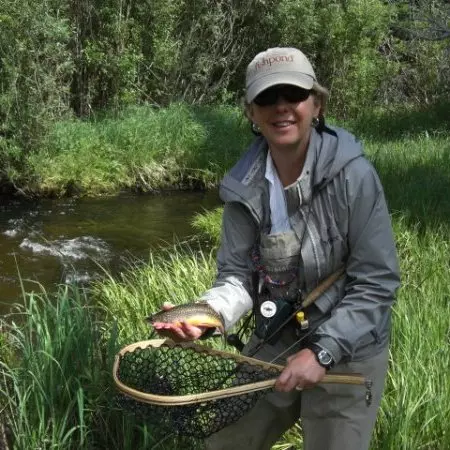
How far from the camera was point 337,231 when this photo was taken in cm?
212

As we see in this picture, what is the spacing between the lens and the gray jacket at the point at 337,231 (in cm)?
206

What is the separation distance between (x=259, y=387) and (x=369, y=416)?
1.46ft

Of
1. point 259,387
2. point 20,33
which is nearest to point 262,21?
point 20,33

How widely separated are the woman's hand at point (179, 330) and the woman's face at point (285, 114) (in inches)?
23.3

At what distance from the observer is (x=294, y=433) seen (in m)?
3.33

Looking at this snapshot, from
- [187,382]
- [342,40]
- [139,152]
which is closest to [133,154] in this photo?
[139,152]

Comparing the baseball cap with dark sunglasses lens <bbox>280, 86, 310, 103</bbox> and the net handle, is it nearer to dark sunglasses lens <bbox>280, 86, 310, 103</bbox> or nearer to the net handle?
dark sunglasses lens <bbox>280, 86, 310, 103</bbox>

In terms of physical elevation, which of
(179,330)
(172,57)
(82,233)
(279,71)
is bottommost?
(82,233)

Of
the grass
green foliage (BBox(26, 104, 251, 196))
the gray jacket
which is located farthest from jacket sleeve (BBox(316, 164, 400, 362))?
green foliage (BBox(26, 104, 251, 196))

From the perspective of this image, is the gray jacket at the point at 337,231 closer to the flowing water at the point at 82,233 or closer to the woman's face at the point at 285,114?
the woman's face at the point at 285,114

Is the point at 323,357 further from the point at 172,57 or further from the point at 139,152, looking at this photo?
the point at 172,57

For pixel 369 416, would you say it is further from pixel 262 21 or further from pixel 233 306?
pixel 262 21

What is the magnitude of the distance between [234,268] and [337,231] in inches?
15.6

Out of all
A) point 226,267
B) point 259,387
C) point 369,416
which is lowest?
point 369,416
